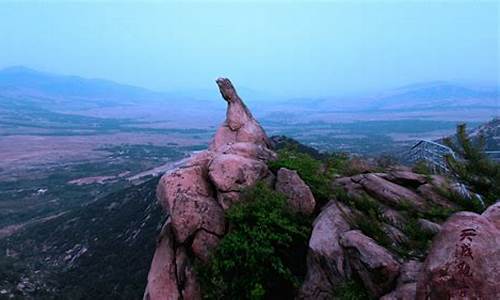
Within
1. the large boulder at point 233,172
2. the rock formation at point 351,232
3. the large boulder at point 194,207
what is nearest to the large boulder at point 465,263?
the rock formation at point 351,232

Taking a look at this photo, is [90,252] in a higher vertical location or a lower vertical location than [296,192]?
lower

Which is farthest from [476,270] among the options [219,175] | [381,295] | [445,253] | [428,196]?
[219,175]

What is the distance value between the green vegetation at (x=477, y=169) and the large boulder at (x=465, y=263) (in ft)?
5.56

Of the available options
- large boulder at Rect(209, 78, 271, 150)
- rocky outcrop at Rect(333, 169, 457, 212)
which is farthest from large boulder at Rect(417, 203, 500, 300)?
large boulder at Rect(209, 78, 271, 150)

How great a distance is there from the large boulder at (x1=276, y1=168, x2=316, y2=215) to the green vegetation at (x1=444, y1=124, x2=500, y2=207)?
334 cm

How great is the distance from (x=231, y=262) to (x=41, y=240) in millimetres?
29124

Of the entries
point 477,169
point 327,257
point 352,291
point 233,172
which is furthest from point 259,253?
point 477,169

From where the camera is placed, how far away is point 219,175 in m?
10.8

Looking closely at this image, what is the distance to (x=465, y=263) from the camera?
5.37 m

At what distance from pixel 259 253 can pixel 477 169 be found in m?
4.18

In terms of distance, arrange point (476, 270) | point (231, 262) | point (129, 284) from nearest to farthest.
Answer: point (476, 270), point (231, 262), point (129, 284)

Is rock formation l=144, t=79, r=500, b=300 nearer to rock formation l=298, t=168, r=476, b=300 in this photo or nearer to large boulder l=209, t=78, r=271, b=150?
rock formation l=298, t=168, r=476, b=300

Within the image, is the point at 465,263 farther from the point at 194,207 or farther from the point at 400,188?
the point at 194,207

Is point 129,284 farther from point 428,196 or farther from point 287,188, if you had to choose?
point 428,196
